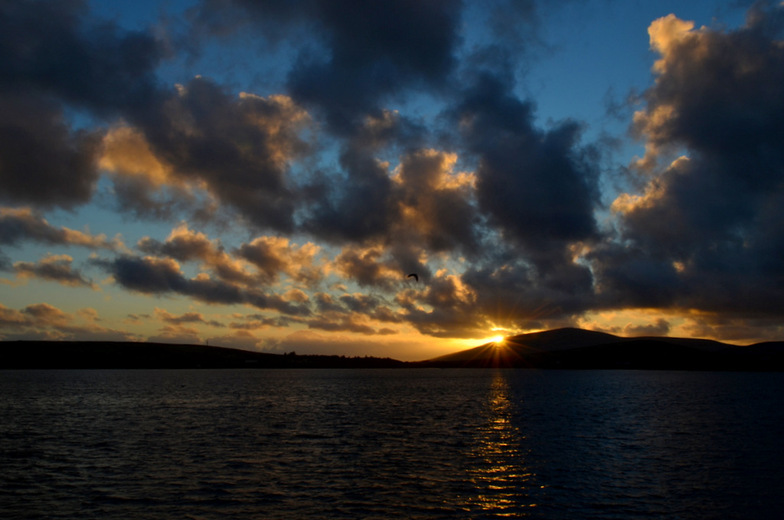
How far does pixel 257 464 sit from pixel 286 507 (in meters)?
14.7

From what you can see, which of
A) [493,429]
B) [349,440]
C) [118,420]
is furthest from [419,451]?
[118,420]

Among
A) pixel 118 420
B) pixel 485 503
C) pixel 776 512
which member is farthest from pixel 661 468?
pixel 118 420

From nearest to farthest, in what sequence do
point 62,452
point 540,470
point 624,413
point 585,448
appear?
point 540,470
point 62,452
point 585,448
point 624,413

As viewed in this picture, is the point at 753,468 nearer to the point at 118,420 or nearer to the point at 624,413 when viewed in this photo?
the point at 624,413

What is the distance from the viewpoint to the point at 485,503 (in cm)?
3753

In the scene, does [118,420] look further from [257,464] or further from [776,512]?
[776,512]

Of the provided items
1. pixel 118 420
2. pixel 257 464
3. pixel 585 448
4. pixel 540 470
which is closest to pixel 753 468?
pixel 585 448

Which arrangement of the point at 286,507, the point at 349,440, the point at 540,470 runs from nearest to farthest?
the point at 286,507
the point at 540,470
the point at 349,440

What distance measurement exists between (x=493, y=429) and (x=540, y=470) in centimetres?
2748

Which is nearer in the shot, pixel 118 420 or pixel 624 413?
pixel 118 420

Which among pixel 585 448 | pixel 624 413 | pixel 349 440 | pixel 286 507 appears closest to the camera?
pixel 286 507

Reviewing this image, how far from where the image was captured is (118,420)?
84.3 m

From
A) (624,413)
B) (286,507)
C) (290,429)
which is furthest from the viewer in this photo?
(624,413)

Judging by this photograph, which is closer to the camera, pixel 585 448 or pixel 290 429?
pixel 585 448
